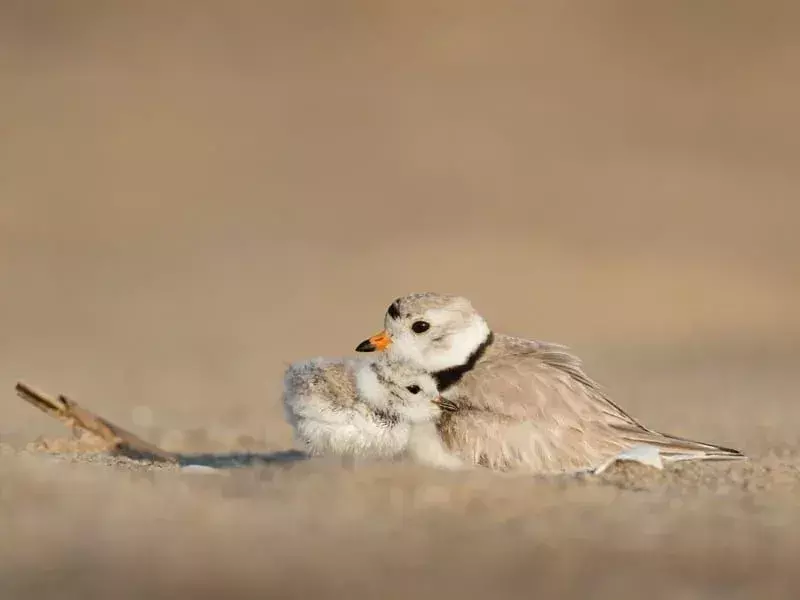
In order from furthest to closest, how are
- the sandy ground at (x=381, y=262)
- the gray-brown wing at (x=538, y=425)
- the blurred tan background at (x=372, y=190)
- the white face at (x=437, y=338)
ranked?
the blurred tan background at (x=372, y=190)
the white face at (x=437, y=338)
the gray-brown wing at (x=538, y=425)
the sandy ground at (x=381, y=262)

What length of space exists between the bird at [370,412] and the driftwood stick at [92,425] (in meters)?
0.63

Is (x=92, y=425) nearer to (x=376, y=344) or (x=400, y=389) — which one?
(x=376, y=344)

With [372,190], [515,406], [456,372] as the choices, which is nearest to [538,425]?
[515,406]

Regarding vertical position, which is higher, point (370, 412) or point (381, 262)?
point (381, 262)

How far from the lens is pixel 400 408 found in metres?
4.50

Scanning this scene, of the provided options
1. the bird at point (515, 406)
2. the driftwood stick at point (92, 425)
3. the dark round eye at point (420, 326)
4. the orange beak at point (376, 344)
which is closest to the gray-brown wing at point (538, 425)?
the bird at point (515, 406)

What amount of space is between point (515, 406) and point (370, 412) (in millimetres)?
478

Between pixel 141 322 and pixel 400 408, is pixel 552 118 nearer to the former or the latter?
pixel 141 322

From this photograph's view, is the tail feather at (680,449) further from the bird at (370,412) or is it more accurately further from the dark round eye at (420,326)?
the dark round eye at (420,326)

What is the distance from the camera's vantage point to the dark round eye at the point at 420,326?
486 cm

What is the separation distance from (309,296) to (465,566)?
30.8 ft

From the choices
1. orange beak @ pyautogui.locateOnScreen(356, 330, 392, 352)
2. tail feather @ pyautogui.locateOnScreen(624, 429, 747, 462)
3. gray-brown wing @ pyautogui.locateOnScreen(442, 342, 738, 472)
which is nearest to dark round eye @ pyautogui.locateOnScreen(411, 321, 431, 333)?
orange beak @ pyautogui.locateOnScreen(356, 330, 392, 352)

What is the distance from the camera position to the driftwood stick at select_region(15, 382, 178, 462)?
4.84 metres

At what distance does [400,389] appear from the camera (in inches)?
→ 181
